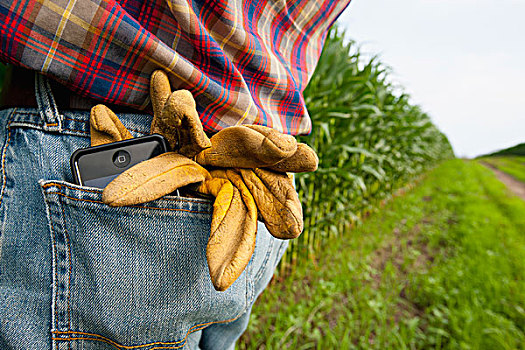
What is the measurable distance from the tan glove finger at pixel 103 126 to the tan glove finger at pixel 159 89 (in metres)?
0.06

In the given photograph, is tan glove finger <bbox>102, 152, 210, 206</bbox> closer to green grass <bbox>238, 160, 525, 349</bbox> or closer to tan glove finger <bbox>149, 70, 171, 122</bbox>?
tan glove finger <bbox>149, 70, 171, 122</bbox>

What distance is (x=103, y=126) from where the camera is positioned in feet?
1.21

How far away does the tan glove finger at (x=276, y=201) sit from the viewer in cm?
36

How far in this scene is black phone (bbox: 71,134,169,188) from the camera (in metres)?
0.38

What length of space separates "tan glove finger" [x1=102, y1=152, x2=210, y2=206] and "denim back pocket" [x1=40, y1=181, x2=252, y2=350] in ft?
0.11

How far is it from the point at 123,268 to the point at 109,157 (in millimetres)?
159

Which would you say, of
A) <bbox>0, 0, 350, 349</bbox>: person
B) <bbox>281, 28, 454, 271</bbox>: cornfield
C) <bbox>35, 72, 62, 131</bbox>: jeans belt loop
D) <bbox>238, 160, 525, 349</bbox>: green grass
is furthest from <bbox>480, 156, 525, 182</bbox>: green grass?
<bbox>35, 72, 62, 131</bbox>: jeans belt loop

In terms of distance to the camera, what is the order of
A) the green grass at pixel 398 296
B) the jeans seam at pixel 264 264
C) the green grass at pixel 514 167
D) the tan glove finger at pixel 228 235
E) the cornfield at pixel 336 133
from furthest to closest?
the green grass at pixel 514 167 → the cornfield at pixel 336 133 → the green grass at pixel 398 296 → the jeans seam at pixel 264 264 → the tan glove finger at pixel 228 235

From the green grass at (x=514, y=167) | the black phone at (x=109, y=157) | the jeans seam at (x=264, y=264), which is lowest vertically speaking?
the jeans seam at (x=264, y=264)

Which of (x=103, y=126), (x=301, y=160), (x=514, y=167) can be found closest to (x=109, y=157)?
(x=103, y=126)

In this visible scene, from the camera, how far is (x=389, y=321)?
63.9 inches

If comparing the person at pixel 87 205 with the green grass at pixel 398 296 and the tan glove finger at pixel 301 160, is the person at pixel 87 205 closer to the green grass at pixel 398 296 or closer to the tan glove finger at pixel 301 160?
the tan glove finger at pixel 301 160

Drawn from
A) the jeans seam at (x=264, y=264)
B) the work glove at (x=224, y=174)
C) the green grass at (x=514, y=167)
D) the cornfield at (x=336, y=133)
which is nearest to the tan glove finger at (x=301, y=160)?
the work glove at (x=224, y=174)

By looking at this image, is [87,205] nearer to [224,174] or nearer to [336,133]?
[224,174]
